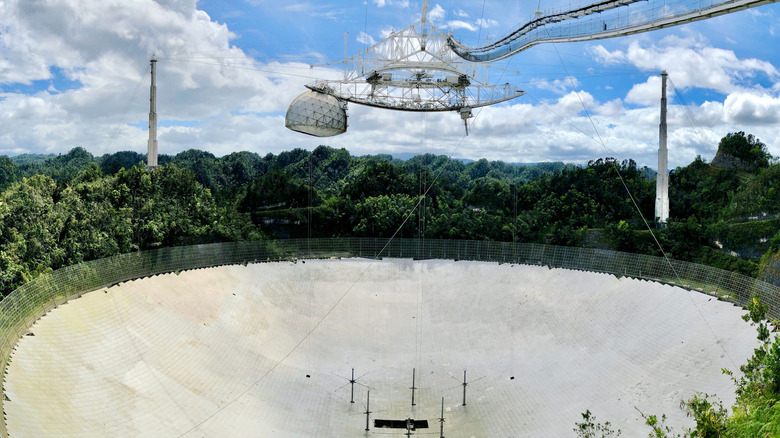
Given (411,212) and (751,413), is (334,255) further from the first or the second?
(751,413)

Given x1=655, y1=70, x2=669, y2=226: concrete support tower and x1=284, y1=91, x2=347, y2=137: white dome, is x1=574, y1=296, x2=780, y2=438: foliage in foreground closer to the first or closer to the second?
x1=284, y1=91, x2=347, y2=137: white dome

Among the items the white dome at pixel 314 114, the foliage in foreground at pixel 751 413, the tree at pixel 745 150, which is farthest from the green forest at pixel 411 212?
the foliage in foreground at pixel 751 413

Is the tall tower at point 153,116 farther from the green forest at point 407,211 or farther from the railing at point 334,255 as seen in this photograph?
the railing at point 334,255

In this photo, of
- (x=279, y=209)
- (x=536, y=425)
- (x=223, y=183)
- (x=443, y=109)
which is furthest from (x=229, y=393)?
(x=223, y=183)

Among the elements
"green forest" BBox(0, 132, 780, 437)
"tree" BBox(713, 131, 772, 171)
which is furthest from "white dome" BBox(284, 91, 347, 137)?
"tree" BBox(713, 131, 772, 171)

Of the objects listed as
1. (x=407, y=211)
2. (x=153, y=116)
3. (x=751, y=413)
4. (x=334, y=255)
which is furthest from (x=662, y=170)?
(x=153, y=116)
